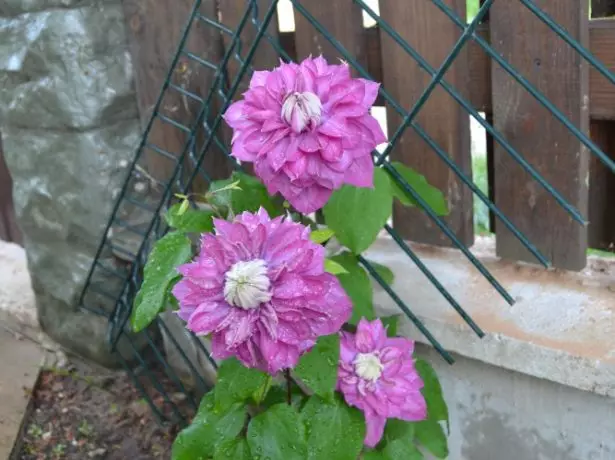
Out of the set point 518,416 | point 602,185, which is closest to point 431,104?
point 602,185

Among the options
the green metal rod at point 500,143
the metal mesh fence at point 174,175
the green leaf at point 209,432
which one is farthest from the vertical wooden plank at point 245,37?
the green leaf at point 209,432

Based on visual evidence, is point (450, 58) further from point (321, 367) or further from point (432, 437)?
point (432, 437)

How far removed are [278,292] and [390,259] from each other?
2.44 ft

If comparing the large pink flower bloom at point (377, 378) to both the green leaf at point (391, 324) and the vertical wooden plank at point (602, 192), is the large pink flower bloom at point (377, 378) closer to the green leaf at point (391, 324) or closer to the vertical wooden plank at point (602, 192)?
the green leaf at point (391, 324)

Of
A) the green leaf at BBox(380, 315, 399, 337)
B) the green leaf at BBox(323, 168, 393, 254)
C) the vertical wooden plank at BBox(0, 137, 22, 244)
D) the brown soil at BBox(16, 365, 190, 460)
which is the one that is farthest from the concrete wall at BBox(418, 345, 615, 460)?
the vertical wooden plank at BBox(0, 137, 22, 244)

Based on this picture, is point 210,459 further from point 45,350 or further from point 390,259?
point 45,350

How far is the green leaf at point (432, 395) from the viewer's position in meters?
1.34

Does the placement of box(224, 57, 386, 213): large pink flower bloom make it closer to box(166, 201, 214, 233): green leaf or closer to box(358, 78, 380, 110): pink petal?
box(358, 78, 380, 110): pink petal

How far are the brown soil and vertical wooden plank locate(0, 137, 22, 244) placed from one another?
0.55 m

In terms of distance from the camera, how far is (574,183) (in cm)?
133

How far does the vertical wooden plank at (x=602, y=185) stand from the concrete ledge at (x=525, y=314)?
0.10m

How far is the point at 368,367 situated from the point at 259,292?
38cm

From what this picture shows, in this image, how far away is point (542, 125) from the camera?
1.33 metres

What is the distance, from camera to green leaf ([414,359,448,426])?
1342 millimetres
